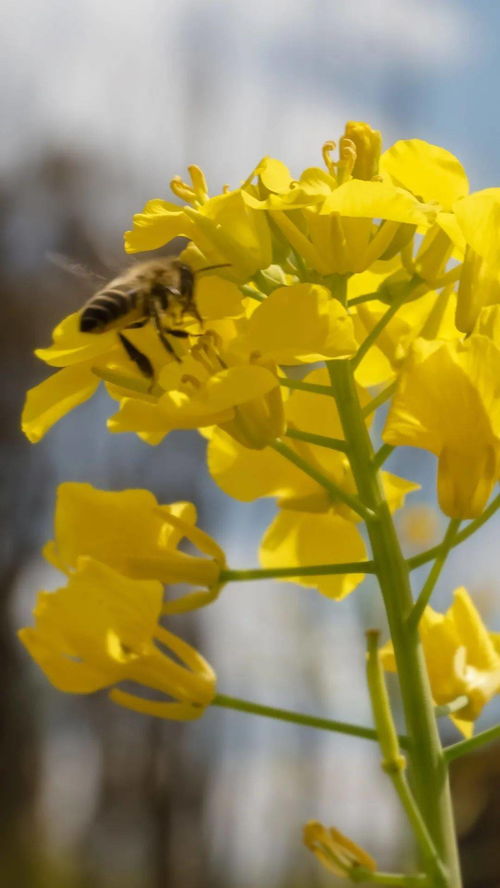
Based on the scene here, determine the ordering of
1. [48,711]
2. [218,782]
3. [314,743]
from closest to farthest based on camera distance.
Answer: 1. [314,743]
2. [218,782]
3. [48,711]

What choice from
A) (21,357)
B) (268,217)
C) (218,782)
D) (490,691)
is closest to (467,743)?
(490,691)

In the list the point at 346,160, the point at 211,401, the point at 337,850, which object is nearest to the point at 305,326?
the point at 211,401

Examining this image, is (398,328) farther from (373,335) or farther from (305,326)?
(305,326)

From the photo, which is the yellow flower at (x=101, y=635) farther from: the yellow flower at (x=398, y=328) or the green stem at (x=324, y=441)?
the yellow flower at (x=398, y=328)

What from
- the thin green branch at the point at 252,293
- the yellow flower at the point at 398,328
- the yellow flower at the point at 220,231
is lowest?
the yellow flower at the point at 398,328

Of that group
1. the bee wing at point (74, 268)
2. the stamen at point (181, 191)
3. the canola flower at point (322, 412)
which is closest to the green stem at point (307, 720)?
the canola flower at point (322, 412)

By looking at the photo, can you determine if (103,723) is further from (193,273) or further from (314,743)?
(193,273)

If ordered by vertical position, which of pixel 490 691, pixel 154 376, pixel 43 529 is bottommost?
pixel 43 529
